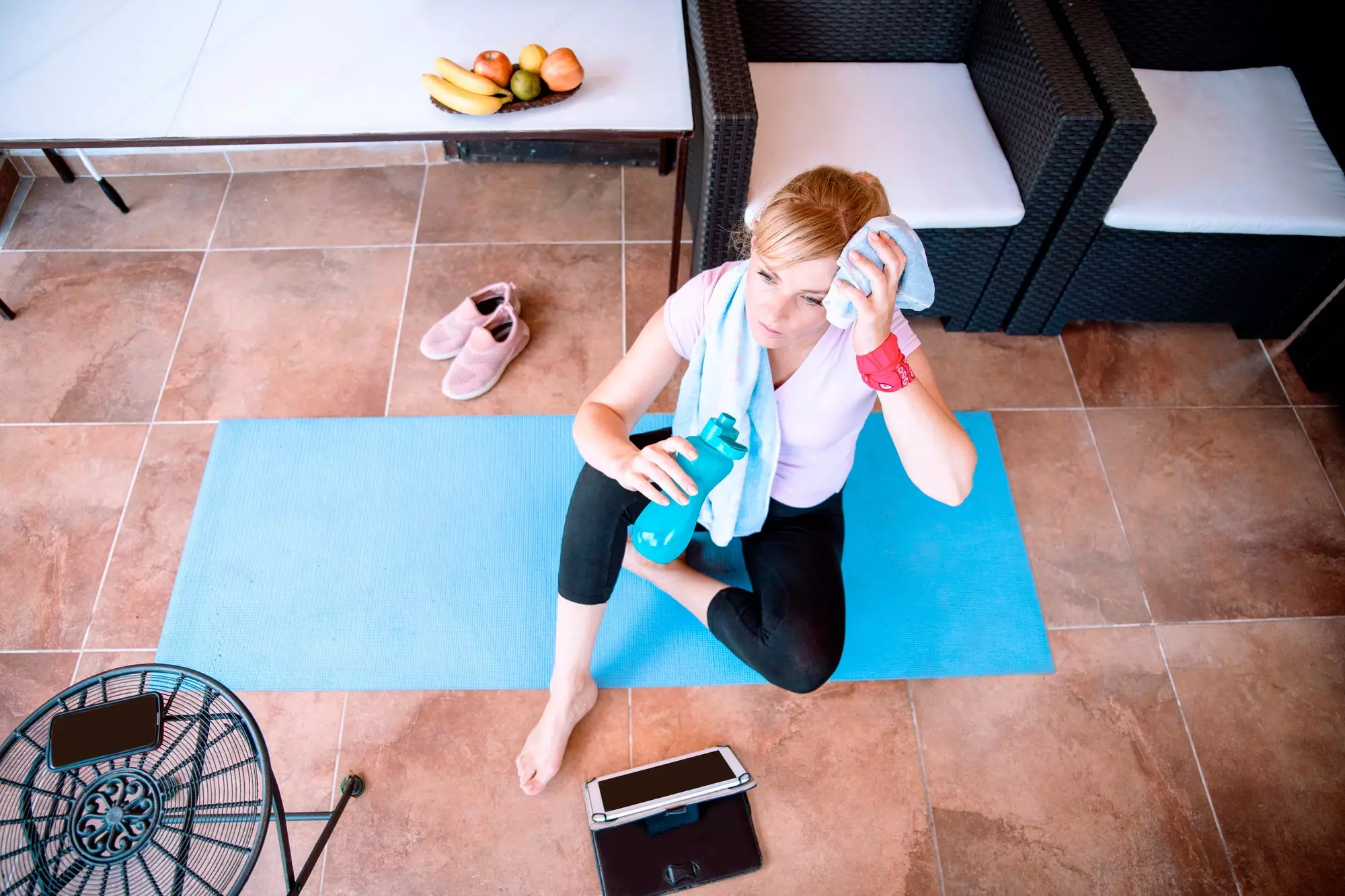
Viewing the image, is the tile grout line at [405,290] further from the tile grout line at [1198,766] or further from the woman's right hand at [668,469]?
the tile grout line at [1198,766]

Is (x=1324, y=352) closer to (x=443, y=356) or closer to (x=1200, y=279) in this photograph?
(x=1200, y=279)

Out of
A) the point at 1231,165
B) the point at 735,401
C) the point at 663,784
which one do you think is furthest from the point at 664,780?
the point at 1231,165

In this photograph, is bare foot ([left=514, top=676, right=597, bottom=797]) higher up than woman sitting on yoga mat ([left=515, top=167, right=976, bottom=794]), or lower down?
lower down

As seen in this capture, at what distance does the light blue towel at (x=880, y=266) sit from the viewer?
3.28 ft

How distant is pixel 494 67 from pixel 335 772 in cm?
137

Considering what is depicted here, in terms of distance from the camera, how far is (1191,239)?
1.86 meters

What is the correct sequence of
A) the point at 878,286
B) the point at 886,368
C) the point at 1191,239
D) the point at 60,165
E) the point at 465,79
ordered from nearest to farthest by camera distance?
the point at 878,286 < the point at 886,368 < the point at 465,79 < the point at 1191,239 < the point at 60,165

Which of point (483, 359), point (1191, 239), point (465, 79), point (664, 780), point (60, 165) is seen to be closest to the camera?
point (664, 780)

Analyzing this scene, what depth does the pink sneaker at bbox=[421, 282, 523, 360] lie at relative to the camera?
6.61 ft

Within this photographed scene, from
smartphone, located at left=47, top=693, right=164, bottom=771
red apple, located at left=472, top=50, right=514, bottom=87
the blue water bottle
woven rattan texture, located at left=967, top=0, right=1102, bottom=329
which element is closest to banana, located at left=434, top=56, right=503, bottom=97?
red apple, located at left=472, top=50, right=514, bottom=87

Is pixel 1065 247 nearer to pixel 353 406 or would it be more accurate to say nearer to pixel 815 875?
pixel 815 875

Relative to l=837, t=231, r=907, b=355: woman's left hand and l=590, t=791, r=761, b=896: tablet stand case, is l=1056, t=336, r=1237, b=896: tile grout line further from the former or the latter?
l=837, t=231, r=907, b=355: woman's left hand

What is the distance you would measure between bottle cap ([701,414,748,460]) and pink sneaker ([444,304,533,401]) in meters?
1.03

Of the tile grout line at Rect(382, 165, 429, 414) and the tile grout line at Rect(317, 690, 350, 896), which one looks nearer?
the tile grout line at Rect(317, 690, 350, 896)
